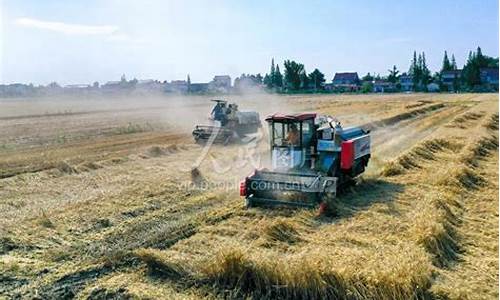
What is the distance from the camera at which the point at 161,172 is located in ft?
50.9

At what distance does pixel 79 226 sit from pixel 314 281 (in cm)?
541

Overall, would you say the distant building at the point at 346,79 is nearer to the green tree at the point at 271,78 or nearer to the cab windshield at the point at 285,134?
the green tree at the point at 271,78

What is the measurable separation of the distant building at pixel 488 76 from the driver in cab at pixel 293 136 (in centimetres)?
9919

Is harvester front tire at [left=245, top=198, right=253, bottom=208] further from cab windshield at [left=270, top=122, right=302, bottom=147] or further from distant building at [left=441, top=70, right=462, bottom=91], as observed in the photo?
distant building at [left=441, top=70, right=462, bottom=91]

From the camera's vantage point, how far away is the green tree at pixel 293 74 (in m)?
104

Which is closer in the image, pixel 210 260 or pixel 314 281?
pixel 314 281

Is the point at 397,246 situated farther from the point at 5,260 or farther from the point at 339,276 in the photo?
the point at 5,260

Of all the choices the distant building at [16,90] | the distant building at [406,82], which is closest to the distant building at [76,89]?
the distant building at [16,90]

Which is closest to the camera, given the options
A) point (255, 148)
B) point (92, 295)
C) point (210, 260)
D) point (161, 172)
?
point (92, 295)

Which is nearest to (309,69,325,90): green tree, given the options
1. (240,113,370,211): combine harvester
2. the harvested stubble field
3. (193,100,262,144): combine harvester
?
(193,100,262,144): combine harvester

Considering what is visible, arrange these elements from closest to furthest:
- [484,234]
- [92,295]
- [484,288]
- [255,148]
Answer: [484,288] < [92,295] < [484,234] < [255,148]

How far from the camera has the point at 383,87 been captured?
12031 cm

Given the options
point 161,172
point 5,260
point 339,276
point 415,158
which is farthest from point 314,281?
point 415,158

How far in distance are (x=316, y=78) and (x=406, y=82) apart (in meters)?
28.9
